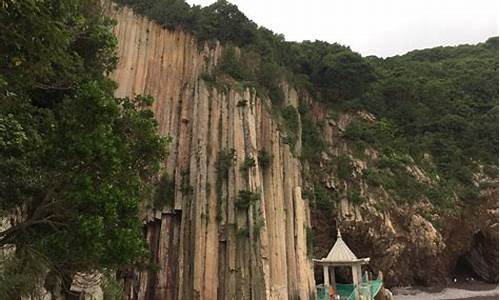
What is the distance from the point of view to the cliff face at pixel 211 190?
17266mm

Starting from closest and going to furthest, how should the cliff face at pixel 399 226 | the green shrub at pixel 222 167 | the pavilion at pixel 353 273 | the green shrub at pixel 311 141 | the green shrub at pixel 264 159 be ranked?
1. the green shrub at pixel 222 167
2. the pavilion at pixel 353 273
3. the green shrub at pixel 264 159
4. the cliff face at pixel 399 226
5. the green shrub at pixel 311 141

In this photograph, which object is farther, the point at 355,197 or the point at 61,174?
the point at 355,197

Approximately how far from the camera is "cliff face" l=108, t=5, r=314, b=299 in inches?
680

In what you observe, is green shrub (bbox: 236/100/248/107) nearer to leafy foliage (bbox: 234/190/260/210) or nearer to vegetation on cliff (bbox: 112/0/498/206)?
vegetation on cliff (bbox: 112/0/498/206)

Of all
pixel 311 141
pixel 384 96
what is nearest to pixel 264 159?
pixel 311 141

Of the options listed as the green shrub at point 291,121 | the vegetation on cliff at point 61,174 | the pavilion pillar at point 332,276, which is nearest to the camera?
the vegetation on cliff at point 61,174

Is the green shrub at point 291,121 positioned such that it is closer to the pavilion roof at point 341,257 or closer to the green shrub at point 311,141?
the green shrub at point 311,141

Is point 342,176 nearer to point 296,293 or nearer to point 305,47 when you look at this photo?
point 296,293

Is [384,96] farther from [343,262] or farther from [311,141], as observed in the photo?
[343,262]

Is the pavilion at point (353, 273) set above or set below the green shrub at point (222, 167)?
below

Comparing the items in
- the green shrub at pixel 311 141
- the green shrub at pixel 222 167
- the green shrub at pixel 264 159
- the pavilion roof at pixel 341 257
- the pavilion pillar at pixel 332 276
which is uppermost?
the green shrub at pixel 311 141

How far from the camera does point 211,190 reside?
18766 mm

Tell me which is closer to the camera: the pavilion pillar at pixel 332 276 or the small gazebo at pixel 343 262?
the small gazebo at pixel 343 262

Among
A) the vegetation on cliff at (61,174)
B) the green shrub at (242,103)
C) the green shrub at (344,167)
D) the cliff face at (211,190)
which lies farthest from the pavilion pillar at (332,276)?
the vegetation on cliff at (61,174)
